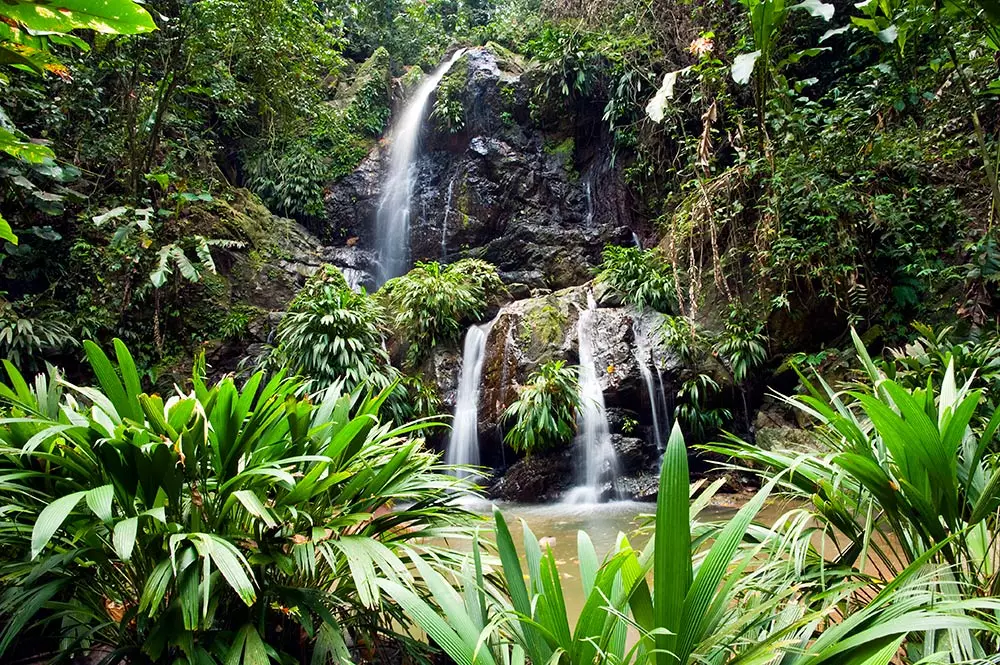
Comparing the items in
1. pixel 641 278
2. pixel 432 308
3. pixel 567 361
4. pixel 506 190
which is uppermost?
pixel 506 190

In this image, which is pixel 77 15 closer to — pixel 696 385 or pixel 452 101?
pixel 696 385

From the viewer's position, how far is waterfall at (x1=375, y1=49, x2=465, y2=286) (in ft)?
34.5

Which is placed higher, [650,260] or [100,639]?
→ [650,260]

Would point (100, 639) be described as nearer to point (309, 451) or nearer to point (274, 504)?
point (274, 504)

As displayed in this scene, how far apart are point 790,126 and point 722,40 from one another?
2.06 metres

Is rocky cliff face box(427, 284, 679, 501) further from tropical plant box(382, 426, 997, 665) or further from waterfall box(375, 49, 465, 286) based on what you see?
tropical plant box(382, 426, 997, 665)

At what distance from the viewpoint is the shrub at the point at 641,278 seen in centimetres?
686

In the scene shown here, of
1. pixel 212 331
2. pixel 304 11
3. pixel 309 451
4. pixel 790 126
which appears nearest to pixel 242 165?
pixel 304 11

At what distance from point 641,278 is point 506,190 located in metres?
3.94

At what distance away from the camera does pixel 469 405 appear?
6871 mm

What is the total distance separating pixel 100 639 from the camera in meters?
1.55

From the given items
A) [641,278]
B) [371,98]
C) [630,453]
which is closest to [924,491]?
[630,453]

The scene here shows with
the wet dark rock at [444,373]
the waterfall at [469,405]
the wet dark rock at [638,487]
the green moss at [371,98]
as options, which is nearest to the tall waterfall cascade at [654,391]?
the wet dark rock at [638,487]

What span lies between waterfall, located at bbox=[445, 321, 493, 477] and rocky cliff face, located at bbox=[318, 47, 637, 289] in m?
2.19
